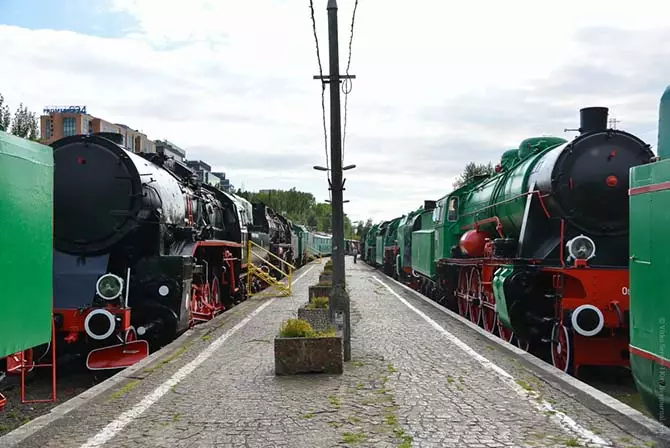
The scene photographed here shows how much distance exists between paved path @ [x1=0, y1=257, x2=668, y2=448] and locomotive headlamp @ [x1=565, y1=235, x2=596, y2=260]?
5.68ft

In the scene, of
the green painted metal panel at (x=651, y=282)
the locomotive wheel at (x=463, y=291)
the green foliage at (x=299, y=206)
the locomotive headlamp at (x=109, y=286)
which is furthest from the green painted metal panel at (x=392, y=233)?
the green foliage at (x=299, y=206)

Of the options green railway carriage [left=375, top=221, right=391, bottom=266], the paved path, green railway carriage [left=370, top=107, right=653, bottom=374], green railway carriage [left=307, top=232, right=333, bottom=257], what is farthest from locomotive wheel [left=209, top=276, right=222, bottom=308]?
green railway carriage [left=307, top=232, right=333, bottom=257]

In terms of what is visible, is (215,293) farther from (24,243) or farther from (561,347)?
(24,243)

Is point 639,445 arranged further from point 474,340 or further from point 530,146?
point 530,146

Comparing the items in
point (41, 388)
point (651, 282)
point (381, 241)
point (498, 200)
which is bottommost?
point (41, 388)

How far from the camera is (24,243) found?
17.6 feet

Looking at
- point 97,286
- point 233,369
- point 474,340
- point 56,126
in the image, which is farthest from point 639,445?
point 56,126

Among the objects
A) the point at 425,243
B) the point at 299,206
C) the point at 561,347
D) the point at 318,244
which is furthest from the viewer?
the point at 299,206

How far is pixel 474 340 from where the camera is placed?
36.7 ft

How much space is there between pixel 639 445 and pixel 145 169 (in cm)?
852

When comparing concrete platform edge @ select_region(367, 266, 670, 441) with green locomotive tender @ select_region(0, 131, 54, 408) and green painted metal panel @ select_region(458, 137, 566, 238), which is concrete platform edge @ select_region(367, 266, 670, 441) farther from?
green locomotive tender @ select_region(0, 131, 54, 408)

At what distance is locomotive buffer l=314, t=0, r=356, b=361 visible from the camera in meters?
9.35

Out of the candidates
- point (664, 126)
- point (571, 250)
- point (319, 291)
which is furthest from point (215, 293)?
point (664, 126)

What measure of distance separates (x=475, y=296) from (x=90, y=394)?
9104 millimetres
